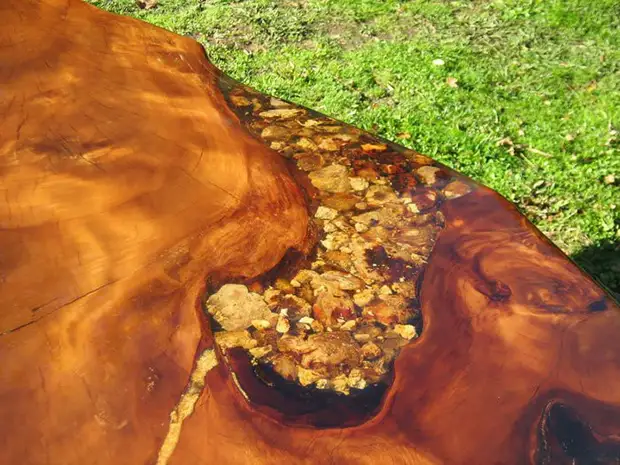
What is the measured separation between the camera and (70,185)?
1.43m

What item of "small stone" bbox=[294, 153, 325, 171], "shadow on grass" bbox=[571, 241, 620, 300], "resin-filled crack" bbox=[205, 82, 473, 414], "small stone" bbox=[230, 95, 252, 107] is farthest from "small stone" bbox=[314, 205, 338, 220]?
"shadow on grass" bbox=[571, 241, 620, 300]

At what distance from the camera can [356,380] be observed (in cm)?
114

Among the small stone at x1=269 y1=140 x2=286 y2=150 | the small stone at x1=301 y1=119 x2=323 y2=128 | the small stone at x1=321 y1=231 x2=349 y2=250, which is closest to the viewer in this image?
the small stone at x1=321 y1=231 x2=349 y2=250

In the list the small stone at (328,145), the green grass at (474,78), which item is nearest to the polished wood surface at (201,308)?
the small stone at (328,145)

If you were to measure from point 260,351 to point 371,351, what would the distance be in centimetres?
19

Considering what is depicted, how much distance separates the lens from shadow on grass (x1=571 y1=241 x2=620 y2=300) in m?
2.78

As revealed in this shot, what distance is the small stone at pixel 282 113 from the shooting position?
1.80 metres

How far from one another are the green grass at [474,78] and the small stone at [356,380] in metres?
1.95

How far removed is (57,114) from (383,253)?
824 millimetres

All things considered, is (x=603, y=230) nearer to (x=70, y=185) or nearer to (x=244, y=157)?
(x=244, y=157)

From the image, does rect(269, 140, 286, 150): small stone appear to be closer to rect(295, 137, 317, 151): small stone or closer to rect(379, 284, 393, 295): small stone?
rect(295, 137, 317, 151): small stone

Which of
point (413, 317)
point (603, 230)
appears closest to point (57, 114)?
point (413, 317)

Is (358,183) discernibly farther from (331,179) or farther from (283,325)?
(283,325)

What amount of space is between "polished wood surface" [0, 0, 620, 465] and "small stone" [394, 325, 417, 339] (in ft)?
0.06
